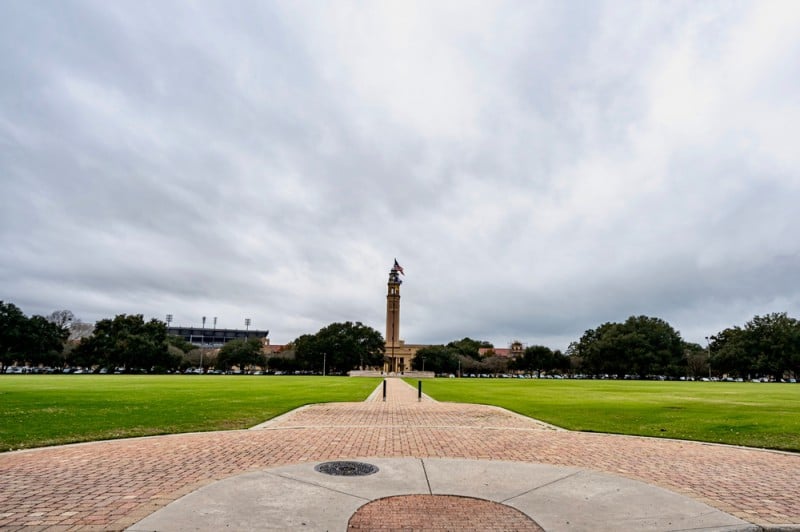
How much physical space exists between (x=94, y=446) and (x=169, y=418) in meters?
5.52

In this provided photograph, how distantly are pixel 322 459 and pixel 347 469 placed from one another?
4.11 feet

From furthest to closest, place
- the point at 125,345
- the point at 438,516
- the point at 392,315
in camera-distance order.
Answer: the point at 392,315, the point at 125,345, the point at 438,516

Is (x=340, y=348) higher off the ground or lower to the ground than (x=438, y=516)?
A: higher

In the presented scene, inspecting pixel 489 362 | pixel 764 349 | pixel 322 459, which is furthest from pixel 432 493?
pixel 489 362

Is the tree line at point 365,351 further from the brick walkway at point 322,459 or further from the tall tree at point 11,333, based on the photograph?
the brick walkway at point 322,459

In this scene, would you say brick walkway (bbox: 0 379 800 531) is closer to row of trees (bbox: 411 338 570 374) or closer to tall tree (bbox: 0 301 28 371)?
tall tree (bbox: 0 301 28 371)

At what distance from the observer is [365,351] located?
381 feet

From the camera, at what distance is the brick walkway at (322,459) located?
6.50 m

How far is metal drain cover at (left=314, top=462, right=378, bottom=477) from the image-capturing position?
8.26 m

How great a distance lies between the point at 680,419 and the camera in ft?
59.2

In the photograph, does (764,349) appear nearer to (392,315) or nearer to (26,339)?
(392,315)

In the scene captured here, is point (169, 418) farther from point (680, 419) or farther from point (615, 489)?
point (680, 419)

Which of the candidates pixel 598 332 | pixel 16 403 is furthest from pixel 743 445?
pixel 598 332

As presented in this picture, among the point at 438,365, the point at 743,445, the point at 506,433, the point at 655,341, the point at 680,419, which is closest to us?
the point at 743,445
